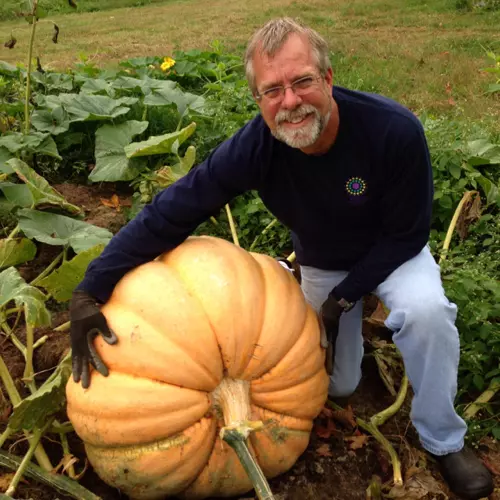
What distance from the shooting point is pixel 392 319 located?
212cm

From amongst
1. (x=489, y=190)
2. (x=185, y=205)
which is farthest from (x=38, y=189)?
(x=489, y=190)

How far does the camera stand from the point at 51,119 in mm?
4051

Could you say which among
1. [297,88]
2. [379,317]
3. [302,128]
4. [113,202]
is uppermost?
[297,88]

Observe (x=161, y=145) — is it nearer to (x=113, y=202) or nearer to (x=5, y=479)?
(x=113, y=202)

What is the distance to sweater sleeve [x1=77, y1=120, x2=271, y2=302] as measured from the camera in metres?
A: 2.14

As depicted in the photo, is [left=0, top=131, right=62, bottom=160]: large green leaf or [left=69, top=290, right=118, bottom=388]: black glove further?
[left=0, top=131, right=62, bottom=160]: large green leaf

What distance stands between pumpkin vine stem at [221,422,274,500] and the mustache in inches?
37.2

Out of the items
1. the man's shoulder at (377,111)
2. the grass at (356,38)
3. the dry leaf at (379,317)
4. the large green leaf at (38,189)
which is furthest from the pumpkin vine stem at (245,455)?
the grass at (356,38)

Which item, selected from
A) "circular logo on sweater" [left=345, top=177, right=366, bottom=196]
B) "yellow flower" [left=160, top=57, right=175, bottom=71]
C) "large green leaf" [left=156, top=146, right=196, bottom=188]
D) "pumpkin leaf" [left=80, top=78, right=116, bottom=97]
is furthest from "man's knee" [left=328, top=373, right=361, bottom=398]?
"yellow flower" [left=160, top=57, right=175, bottom=71]

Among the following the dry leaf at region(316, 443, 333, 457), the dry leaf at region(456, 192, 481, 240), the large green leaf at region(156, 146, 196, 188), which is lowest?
the dry leaf at region(316, 443, 333, 457)

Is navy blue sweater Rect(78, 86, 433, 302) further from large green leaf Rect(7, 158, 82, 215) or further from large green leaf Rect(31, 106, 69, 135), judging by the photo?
large green leaf Rect(31, 106, 69, 135)

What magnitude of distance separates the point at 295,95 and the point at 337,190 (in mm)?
360

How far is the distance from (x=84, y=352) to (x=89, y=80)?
316 centimetres

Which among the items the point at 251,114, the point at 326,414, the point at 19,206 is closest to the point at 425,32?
the point at 251,114
